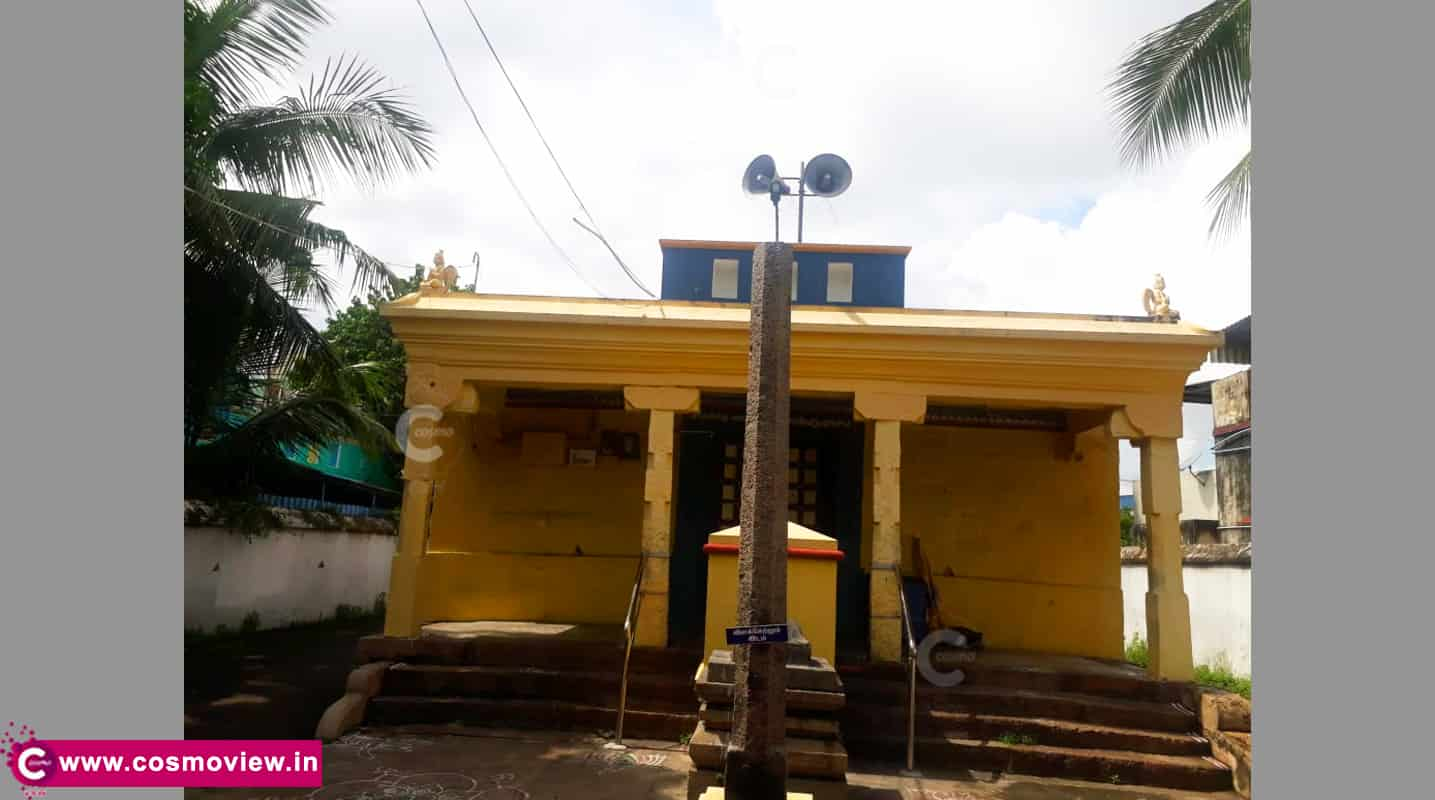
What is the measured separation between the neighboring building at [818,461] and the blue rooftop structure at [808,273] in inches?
119

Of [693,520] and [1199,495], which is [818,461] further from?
[1199,495]

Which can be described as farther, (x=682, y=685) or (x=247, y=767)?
(x=682, y=685)

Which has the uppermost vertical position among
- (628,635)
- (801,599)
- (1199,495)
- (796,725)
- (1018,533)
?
(1199,495)

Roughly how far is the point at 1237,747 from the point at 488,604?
7.15m

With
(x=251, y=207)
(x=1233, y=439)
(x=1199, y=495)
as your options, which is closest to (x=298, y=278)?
(x=251, y=207)

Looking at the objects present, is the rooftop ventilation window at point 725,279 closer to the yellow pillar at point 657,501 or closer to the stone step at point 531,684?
the yellow pillar at point 657,501

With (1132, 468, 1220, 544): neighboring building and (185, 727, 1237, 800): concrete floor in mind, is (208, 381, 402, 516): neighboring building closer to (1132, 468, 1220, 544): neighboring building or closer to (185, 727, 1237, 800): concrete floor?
(185, 727, 1237, 800): concrete floor

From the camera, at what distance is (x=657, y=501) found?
8328mm

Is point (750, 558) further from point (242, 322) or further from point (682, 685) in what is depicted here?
point (242, 322)

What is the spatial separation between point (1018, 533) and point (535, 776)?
6082 mm

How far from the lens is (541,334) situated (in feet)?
27.8

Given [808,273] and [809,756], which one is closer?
[809,756]

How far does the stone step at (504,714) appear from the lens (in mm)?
7320

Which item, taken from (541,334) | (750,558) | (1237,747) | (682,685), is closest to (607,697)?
(682,685)
